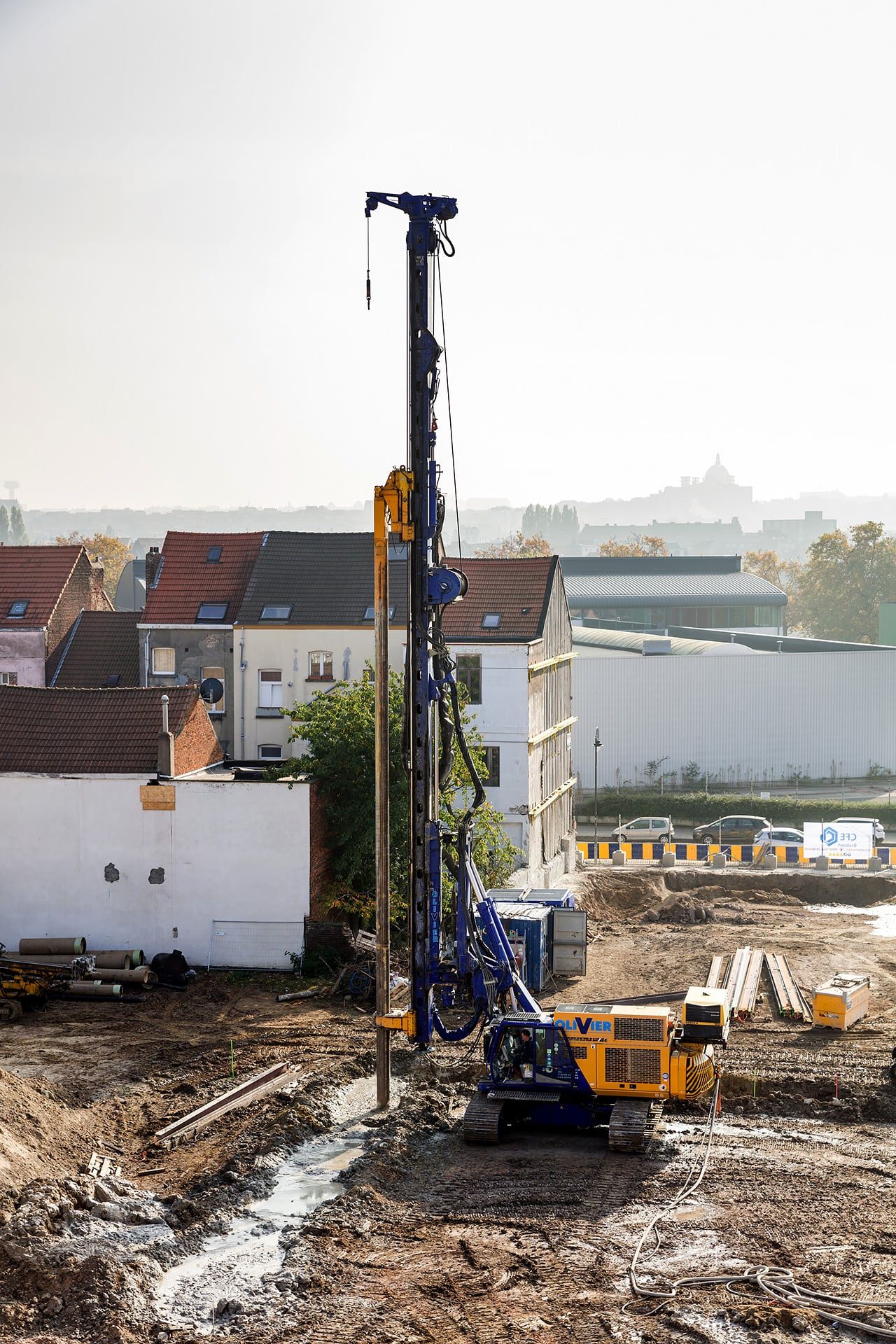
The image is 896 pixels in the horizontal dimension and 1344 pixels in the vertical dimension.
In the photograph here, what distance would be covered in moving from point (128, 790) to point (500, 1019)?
1308 cm

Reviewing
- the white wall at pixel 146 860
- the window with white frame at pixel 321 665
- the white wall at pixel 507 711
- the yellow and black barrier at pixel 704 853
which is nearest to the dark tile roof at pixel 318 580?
the window with white frame at pixel 321 665

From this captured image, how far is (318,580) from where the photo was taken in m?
49.2

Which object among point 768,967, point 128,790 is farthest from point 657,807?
point 128,790

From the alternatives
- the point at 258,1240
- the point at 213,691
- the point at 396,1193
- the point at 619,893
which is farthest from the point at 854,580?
the point at 258,1240

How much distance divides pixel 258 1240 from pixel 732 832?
41252 mm

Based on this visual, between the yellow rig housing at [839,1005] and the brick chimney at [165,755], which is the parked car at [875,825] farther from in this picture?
the brick chimney at [165,755]

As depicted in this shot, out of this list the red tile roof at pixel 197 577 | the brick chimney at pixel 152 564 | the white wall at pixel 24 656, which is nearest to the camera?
the red tile roof at pixel 197 577

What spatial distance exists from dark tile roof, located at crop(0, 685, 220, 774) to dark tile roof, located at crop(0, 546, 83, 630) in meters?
16.8

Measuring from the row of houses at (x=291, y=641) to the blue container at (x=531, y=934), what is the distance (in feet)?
34.5

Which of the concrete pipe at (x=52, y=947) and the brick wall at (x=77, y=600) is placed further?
the brick wall at (x=77, y=600)

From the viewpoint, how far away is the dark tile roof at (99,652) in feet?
165

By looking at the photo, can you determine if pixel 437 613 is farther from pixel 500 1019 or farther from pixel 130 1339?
pixel 130 1339

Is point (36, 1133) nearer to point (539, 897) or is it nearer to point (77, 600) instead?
point (539, 897)

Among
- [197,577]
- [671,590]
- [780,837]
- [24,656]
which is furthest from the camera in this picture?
[671,590]
